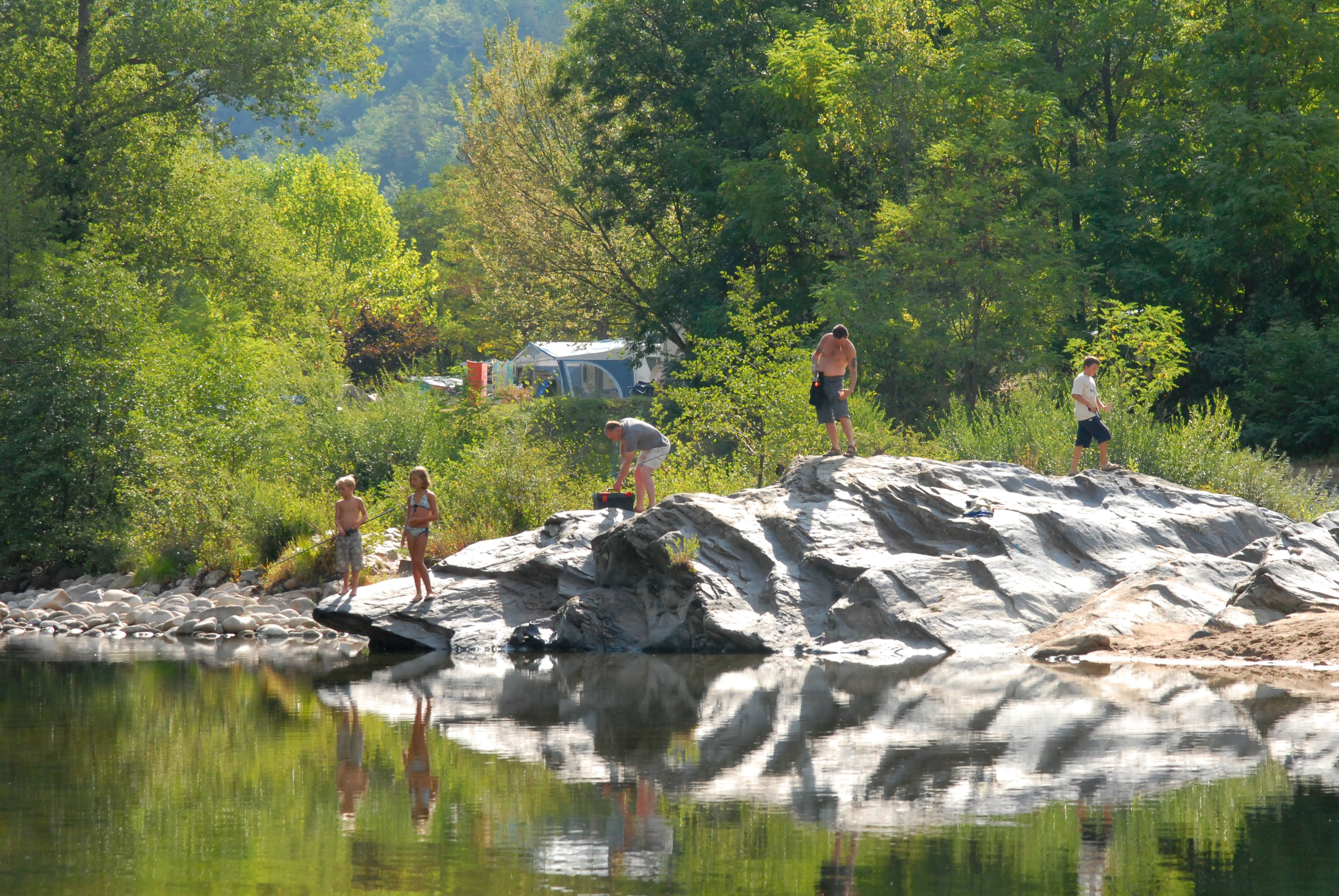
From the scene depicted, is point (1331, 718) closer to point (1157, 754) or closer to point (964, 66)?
point (1157, 754)

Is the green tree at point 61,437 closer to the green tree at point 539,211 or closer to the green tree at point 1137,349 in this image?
the green tree at point 539,211

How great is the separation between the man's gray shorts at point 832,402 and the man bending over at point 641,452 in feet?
6.58

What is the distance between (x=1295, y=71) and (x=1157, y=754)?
24.4m

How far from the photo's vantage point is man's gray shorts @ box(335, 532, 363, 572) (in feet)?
55.9

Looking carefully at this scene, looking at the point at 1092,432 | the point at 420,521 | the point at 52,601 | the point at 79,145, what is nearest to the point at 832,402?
the point at 1092,432

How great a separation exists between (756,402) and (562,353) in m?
31.8

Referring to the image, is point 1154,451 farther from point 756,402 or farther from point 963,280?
point 963,280

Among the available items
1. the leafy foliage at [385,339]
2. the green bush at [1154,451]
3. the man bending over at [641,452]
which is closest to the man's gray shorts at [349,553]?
the man bending over at [641,452]

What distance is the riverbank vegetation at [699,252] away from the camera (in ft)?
73.4

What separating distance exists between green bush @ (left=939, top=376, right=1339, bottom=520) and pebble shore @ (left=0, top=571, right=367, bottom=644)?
9826mm

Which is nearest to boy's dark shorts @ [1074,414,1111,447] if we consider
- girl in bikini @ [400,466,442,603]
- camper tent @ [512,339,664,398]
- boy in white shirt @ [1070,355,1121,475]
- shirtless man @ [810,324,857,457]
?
boy in white shirt @ [1070,355,1121,475]

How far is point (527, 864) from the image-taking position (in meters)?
6.18

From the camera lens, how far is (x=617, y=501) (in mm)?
18016

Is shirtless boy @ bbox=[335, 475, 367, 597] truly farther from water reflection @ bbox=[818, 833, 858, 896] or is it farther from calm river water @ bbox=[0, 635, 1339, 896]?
water reflection @ bbox=[818, 833, 858, 896]
